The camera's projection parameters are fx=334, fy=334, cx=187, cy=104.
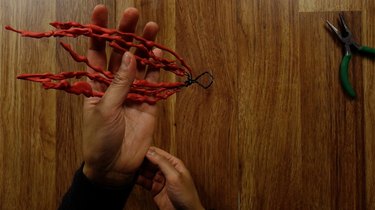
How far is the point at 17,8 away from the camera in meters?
0.90

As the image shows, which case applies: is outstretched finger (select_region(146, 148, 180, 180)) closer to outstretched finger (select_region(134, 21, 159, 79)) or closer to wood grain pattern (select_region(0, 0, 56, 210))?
outstretched finger (select_region(134, 21, 159, 79))

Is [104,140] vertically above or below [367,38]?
below

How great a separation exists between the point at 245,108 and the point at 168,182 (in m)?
0.29

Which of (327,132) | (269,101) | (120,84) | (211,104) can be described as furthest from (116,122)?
(327,132)

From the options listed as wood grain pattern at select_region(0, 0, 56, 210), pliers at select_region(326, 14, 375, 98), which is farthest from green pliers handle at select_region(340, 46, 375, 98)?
wood grain pattern at select_region(0, 0, 56, 210)

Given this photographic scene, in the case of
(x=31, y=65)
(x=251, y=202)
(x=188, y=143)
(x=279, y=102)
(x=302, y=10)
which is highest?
(x=302, y=10)

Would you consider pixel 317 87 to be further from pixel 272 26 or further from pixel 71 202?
pixel 71 202

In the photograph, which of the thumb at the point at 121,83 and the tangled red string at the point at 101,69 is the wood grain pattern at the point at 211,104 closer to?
the tangled red string at the point at 101,69

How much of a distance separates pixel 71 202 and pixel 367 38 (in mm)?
846

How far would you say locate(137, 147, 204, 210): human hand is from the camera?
0.77 m

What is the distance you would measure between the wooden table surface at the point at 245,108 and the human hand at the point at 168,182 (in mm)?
63

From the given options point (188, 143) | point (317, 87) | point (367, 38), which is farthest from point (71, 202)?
point (367, 38)

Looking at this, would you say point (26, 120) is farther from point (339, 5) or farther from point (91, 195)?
point (339, 5)

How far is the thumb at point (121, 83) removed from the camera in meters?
0.62
